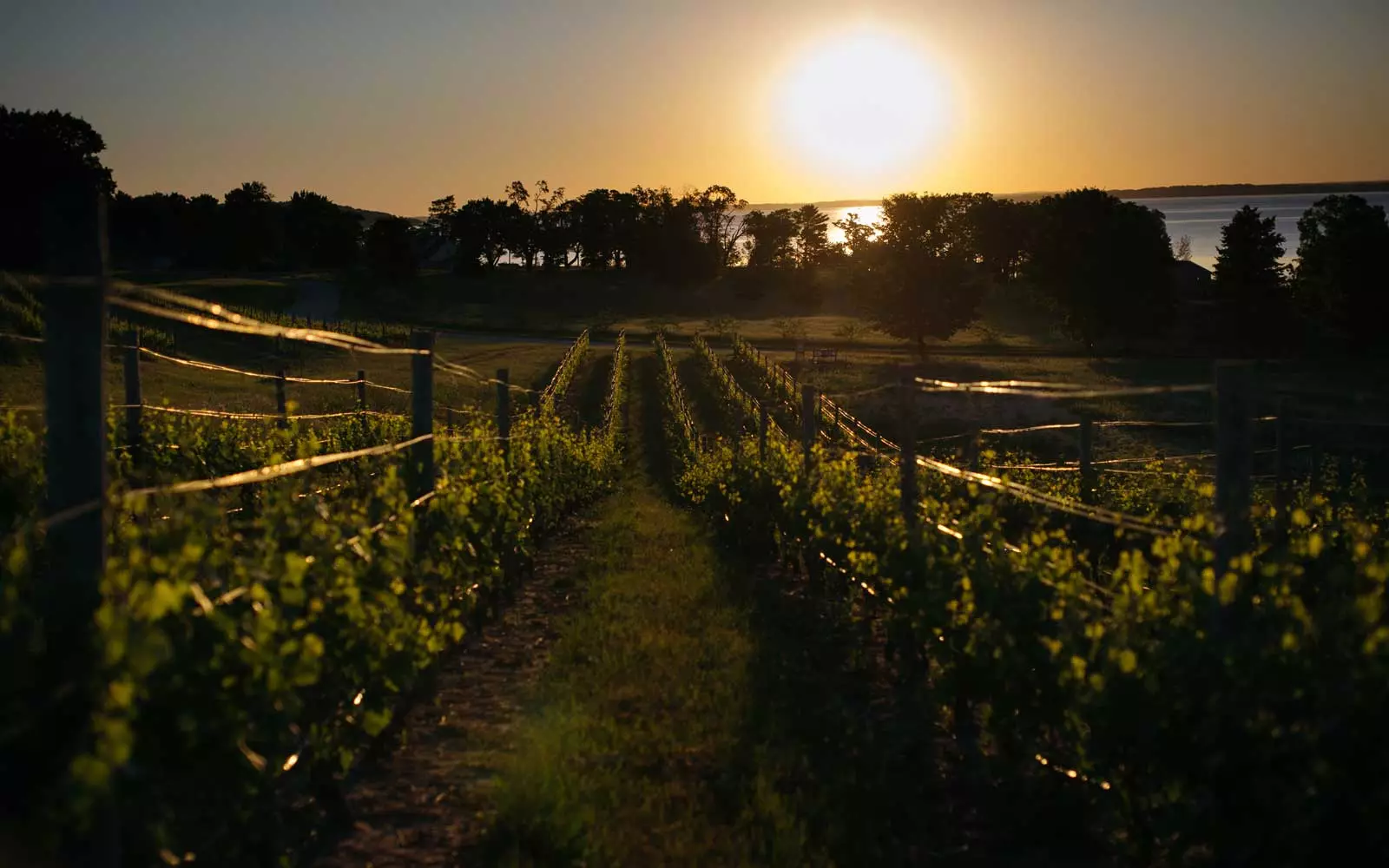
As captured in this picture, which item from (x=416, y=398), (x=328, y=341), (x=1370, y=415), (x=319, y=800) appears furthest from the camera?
(x=1370, y=415)

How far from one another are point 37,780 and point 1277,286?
259ft

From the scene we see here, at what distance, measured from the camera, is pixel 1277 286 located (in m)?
71.8

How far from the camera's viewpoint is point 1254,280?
233ft

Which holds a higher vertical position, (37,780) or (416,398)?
(416,398)

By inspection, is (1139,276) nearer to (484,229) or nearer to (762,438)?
(762,438)

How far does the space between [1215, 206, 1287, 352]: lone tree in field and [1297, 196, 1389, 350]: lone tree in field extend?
8.51 ft

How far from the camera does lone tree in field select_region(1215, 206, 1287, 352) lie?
7069cm

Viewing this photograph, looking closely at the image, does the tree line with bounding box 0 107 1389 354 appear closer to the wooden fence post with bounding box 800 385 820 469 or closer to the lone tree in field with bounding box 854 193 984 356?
the lone tree in field with bounding box 854 193 984 356

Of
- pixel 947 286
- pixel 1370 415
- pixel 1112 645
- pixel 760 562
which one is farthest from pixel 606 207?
pixel 1112 645

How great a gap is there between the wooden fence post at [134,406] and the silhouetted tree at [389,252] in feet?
280

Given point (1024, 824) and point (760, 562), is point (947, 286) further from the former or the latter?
point (1024, 824)

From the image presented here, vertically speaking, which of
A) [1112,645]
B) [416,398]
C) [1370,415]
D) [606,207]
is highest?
[606,207]

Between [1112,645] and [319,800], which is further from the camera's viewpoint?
[319,800]

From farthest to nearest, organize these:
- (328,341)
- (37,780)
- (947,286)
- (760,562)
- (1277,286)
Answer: (1277,286) < (947,286) < (760,562) < (328,341) < (37,780)
